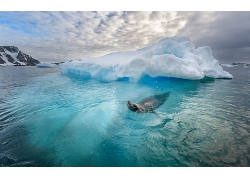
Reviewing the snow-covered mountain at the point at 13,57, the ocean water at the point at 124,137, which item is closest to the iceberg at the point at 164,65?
the ocean water at the point at 124,137

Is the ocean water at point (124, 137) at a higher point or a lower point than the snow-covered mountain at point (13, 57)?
lower

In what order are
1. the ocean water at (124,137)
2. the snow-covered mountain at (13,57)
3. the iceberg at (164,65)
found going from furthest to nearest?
the snow-covered mountain at (13,57)
the iceberg at (164,65)
the ocean water at (124,137)

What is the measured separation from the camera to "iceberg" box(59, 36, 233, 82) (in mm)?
12883

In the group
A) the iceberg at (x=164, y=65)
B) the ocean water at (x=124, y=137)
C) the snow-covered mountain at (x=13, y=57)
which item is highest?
the snow-covered mountain at (x=13, y=57)

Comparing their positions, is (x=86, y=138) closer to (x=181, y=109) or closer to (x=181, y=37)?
(x=181, y=109)

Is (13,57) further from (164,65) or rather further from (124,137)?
(124,137)

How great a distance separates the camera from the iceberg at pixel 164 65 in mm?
12883

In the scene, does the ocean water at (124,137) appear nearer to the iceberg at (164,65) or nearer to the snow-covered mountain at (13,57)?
the iceberg at (164,65)

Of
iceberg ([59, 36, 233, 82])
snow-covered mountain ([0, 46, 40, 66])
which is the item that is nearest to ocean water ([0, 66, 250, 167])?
iceberg ([59, 36, 233, 82])

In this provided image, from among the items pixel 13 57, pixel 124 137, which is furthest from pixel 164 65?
pixel 13 57

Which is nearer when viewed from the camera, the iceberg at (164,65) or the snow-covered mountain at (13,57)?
the iceberg at (164,65)

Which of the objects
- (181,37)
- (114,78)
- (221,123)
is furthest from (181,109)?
(181,37)

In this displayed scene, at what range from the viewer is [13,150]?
3580 mm

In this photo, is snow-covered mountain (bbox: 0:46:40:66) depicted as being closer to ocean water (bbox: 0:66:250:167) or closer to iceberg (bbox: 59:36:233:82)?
iceberg (bbox: 59:36:233:82)
